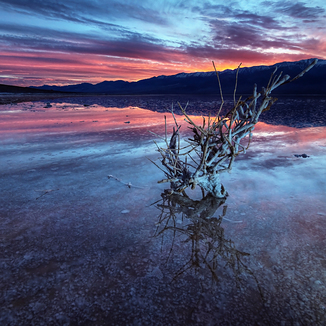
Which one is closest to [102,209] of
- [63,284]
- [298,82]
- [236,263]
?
[63,284]

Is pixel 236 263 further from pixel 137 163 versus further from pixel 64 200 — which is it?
pixel 137 163

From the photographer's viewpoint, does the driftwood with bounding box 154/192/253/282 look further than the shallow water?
Yes

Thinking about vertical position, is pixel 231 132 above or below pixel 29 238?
above

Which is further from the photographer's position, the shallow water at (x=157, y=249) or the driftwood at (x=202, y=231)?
the driftwood at (x=202, y=231)

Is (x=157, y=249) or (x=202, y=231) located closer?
(x=157, y=249)

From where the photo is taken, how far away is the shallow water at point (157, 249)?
6.03 ft

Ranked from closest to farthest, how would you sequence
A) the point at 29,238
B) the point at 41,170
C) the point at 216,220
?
the point at 29,238, the point at 216,220, the point at 41,170

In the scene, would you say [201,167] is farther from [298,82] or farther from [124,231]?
[298,82]

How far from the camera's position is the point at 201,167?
3.54 m

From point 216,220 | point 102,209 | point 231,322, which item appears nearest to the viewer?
point 231,322

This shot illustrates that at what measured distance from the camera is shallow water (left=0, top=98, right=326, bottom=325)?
184 cm

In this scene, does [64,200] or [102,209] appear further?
[64,200]

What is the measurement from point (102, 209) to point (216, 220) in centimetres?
162

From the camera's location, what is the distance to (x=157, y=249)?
100 inches
